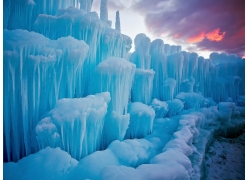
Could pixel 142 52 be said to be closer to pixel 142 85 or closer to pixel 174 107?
pixel 142 85

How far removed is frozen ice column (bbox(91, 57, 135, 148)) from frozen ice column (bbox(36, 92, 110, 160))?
0.62m

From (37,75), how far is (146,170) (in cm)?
237

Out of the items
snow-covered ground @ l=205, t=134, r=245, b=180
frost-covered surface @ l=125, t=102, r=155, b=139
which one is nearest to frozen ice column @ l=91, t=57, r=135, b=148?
frost-covered surface @ l=125, t=102, r=155, b=139

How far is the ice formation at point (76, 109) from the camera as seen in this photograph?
2.49 m

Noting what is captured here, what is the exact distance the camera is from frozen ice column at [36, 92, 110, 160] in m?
2.73

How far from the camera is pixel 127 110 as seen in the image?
4.63 m

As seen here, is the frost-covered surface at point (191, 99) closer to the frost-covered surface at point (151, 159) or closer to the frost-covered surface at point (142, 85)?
the frost-covered surface at point (142, 85)

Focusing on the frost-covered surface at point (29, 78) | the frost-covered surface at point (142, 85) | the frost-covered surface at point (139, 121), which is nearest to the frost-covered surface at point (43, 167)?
the frost-covered surface at point (29, 78)

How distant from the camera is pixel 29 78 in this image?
274cm

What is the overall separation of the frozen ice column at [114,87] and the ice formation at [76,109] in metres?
0.02

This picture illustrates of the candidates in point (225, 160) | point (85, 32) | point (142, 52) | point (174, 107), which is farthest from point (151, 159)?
point (142, 52)

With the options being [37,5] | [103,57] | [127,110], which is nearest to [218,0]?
[103,57]

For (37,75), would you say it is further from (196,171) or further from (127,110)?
(196,171)

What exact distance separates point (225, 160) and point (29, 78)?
4.93m
